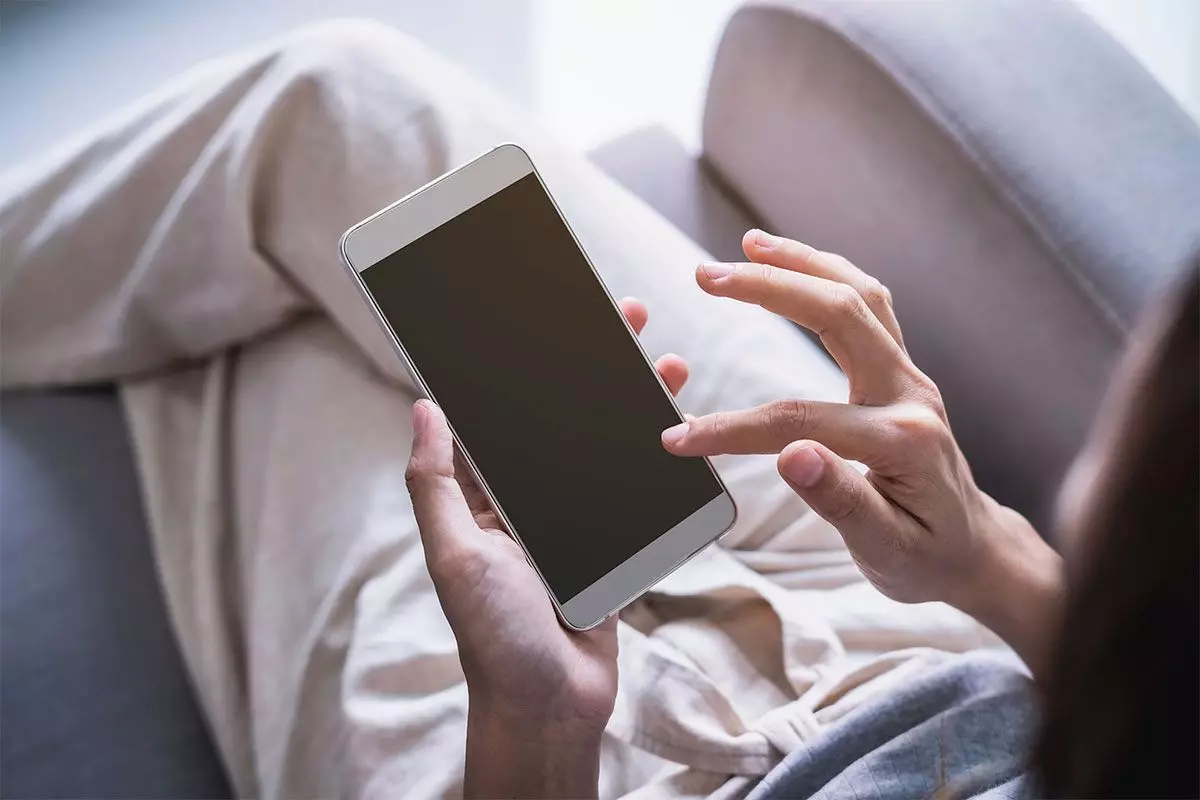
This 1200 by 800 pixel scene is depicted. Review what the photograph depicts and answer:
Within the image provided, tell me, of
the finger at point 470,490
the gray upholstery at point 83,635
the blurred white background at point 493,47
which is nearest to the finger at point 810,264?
the finger at point 470,490

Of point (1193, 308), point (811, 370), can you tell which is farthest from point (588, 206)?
point (1193, 308)

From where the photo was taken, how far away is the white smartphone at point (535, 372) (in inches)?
21.2

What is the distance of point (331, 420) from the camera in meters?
0.72

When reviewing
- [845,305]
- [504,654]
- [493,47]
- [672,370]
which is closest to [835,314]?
[845,305]

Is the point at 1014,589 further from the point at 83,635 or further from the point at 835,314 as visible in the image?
the point at 83,635

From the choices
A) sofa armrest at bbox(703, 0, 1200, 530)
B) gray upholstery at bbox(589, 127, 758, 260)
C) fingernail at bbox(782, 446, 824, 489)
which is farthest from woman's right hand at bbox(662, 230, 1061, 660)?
gray upholstery at bbox(589, 127, 758, 260)

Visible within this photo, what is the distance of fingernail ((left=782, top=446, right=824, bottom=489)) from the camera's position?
454 millimetres

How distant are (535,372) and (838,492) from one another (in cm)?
19

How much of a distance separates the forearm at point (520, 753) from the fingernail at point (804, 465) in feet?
0.64

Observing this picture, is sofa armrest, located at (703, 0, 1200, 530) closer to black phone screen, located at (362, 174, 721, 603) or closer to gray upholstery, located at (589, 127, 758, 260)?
gray upholstery, located at (589, 127, 758, 260)

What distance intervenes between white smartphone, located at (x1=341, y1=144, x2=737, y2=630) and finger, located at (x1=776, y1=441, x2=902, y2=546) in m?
0.13

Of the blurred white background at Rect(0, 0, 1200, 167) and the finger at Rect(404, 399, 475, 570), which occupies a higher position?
the blurred white background at Rect(0, 0, 1200, 167)

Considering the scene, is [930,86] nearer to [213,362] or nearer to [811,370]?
[811,370]

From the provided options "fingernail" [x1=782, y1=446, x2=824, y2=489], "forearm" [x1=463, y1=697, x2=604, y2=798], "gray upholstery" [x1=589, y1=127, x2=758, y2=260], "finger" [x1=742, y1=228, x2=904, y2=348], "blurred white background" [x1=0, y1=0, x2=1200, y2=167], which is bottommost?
"forearm" [x1=463, y1=697, x2=604, y2=798]
